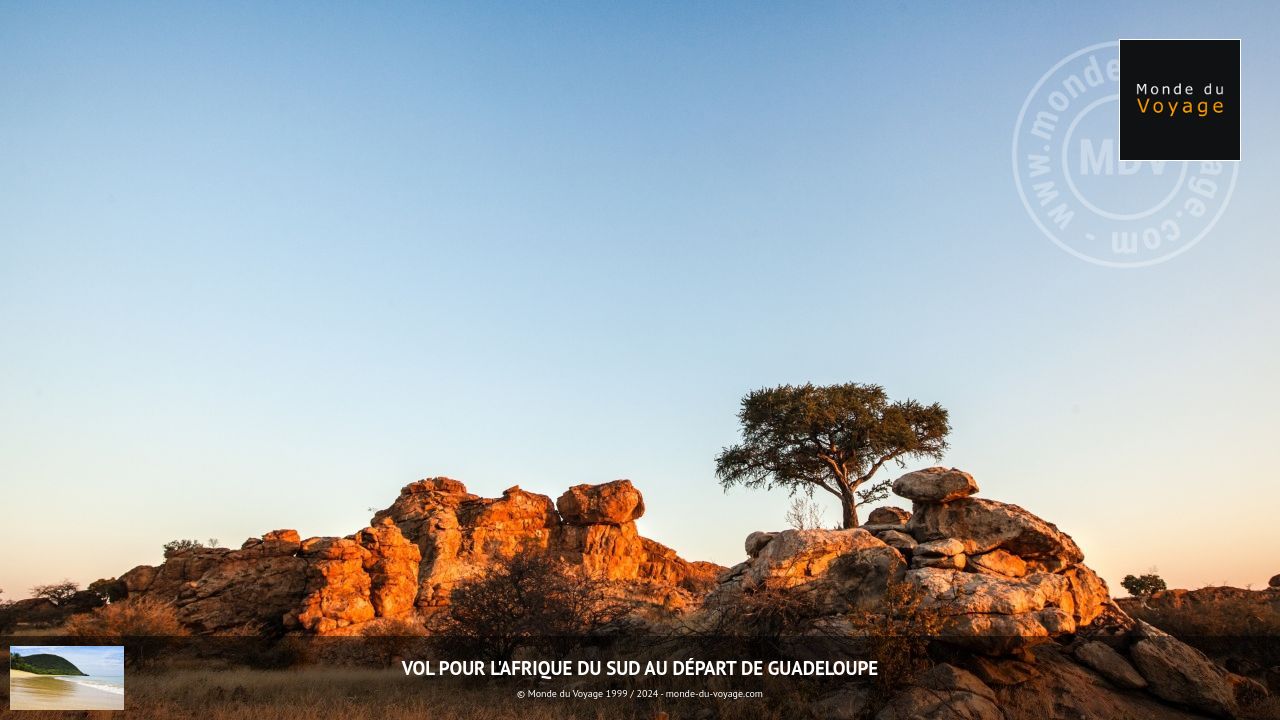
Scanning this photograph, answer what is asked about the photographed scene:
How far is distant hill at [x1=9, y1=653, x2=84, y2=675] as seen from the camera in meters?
14.6

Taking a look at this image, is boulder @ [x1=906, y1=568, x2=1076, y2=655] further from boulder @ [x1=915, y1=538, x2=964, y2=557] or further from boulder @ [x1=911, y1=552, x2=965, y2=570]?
boulder @ [x1=915, y1=538, x2=964, y2=557]

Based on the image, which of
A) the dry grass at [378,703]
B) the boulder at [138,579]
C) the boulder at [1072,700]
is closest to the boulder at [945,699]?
the boulder at [1072,700]

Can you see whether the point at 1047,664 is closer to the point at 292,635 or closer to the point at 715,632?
the point at 715,632

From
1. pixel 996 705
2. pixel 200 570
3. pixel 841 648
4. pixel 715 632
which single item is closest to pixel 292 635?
pixel 200 570

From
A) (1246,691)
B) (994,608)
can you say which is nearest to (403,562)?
(994,608)

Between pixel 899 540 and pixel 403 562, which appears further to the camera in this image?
pixel 403 562

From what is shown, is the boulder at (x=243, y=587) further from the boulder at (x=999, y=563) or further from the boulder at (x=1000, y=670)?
the boulder at (x=1000, y=670)

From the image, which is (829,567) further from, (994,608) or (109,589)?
(109,589)

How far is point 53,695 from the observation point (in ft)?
46.5

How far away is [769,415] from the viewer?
3238cm

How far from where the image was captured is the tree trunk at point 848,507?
95.1 ft

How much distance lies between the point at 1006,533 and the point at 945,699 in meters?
5.92

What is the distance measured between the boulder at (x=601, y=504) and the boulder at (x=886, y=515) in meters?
24.7

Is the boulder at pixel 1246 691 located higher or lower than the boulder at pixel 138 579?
higher
